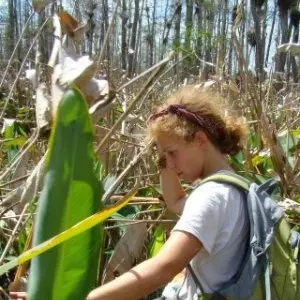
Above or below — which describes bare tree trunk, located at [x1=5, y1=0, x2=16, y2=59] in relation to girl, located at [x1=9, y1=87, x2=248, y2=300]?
above

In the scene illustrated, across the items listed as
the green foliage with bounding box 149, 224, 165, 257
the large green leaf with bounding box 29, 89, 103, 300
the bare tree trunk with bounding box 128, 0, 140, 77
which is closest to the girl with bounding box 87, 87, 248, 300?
the green foliage with bounding box 149, 224, 165, 257

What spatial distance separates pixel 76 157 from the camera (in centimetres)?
34

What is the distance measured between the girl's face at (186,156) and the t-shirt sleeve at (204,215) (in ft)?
0.28

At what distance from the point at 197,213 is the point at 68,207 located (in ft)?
2.34

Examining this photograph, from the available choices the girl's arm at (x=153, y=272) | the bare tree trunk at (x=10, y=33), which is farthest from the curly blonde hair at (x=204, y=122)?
the bare tree trunk at (x=10, y=33)

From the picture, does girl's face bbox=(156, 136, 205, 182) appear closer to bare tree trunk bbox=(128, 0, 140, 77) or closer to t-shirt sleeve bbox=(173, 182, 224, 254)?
t-shirt sleeve bbox=(173, 182, 224, 254)

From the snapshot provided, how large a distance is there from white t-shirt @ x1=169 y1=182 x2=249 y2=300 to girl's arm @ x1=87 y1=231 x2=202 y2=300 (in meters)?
0.03

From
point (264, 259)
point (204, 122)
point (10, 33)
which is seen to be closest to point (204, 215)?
point (264, 259)

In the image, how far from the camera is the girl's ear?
1.21 m

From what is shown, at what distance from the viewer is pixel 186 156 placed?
118 centimetres

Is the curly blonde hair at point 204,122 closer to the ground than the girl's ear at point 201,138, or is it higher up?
higher up

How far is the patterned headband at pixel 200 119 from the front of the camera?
1.23 metres

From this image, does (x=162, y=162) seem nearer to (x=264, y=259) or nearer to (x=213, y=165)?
(x=213, y=165)

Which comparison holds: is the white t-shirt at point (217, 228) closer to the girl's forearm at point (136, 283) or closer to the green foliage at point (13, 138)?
the girl's forearm at point (136, 283)
